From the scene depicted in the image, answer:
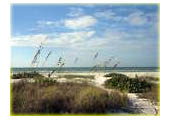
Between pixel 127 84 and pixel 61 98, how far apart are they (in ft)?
2.54

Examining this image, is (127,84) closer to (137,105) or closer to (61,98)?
(137,105)

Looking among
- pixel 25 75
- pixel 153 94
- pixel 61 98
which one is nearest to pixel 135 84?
pixel 153 94

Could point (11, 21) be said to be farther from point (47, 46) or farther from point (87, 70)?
point (87, 70)

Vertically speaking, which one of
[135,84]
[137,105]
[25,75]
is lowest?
[137,105]

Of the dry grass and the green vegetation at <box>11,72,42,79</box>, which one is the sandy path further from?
the green vegetation at <box>11,72,42,79</box>

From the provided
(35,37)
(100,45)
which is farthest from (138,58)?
(35,37)

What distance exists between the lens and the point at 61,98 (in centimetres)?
443

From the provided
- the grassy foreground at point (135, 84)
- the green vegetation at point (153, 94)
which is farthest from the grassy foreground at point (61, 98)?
the green vegetation at point (153, 94)

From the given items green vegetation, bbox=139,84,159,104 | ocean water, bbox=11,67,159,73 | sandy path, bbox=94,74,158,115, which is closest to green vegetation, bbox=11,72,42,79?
ocean water, bbox=11,67,159,73

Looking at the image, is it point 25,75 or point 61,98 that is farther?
point 25,75

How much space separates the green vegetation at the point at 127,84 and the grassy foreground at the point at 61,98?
10 centimetres

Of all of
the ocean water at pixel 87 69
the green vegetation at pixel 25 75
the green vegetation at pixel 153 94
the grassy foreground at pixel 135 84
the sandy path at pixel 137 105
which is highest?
the ocean water at pixel 87 69

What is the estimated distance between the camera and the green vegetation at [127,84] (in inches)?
179

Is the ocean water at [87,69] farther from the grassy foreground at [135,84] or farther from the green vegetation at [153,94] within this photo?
the green vegetation at [153,94]
